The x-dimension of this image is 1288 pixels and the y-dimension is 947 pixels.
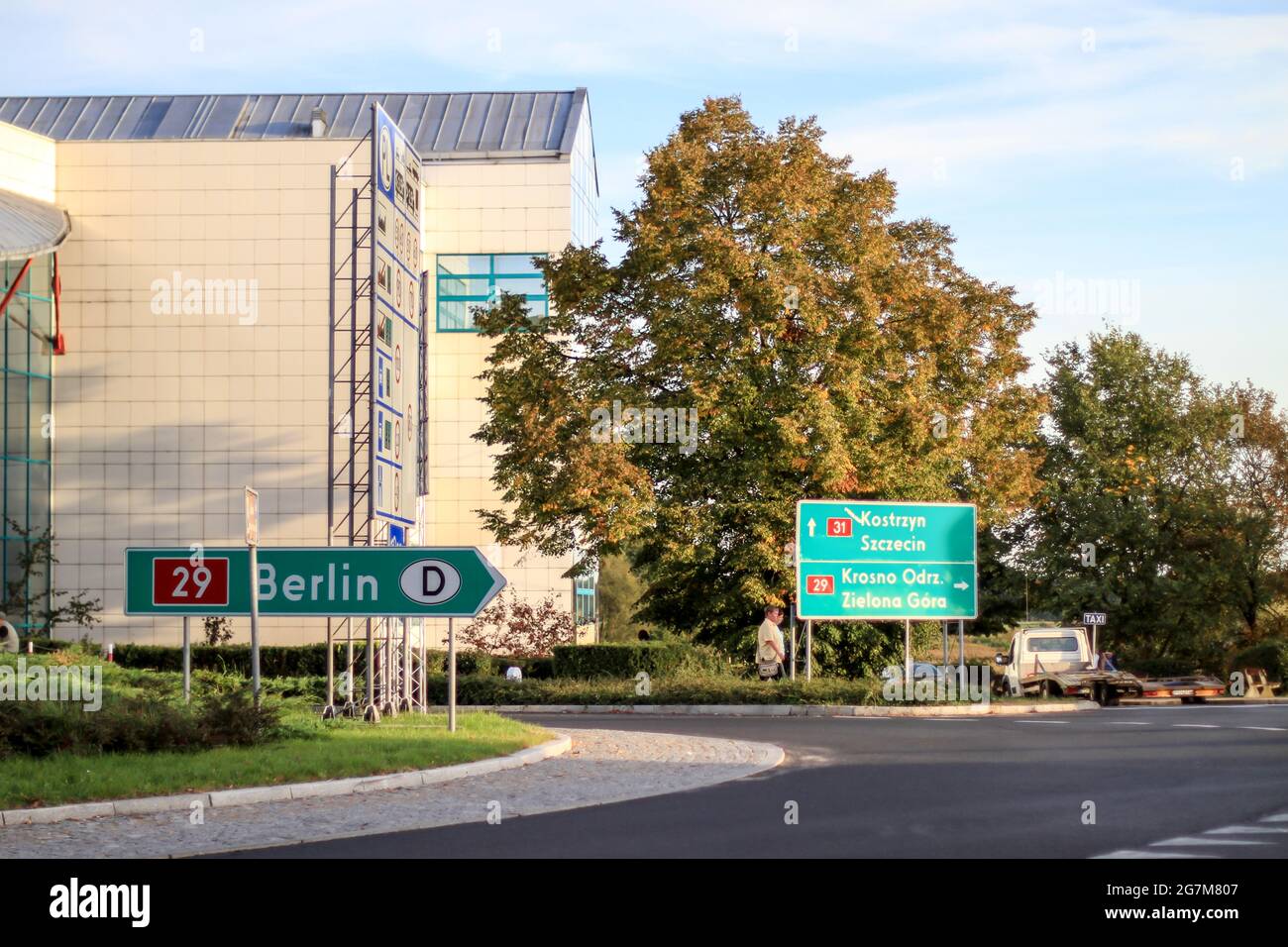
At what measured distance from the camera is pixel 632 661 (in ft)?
106

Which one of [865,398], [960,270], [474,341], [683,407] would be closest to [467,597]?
[683,407]

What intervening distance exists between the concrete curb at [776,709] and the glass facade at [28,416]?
20.2 m

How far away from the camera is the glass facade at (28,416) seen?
142ft

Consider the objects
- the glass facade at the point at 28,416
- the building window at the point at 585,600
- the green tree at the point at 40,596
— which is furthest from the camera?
the building window at the point at 585,600

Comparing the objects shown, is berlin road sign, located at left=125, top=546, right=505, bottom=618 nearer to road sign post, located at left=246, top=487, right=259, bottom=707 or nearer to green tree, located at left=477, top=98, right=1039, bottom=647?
road sign post, located at left=246, top=487, right=259, bottom=707

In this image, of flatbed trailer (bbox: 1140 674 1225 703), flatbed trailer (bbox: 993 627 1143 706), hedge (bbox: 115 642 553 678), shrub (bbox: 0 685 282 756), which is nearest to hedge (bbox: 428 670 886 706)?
hedge (bbox: 115 642 553 678)

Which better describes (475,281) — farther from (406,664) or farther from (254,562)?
(254,562)

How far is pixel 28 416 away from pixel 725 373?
22982 mm

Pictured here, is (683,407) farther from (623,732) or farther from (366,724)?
(366,724)

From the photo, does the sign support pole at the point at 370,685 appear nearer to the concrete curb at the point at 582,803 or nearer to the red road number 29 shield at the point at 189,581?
the red road number 29 shield at the point at 189,581

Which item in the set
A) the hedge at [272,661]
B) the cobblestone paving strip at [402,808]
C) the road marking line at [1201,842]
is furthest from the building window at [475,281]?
the road marking line at [1201,842]
